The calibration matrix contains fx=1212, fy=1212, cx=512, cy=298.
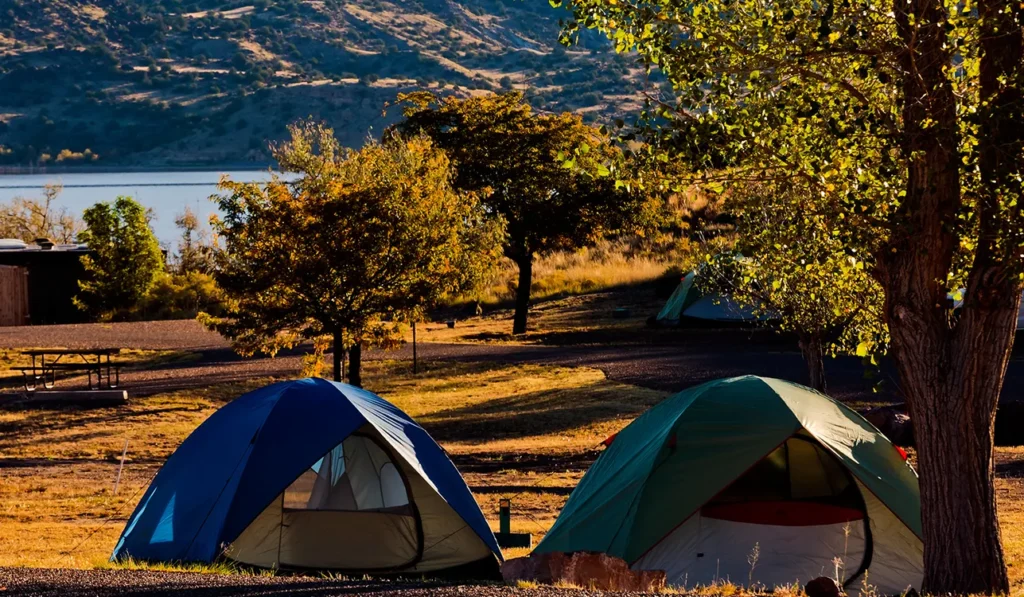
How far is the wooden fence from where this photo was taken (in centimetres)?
4397

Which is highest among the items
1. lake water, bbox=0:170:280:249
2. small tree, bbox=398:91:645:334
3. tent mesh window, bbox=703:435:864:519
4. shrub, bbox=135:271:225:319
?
lake water, bbox=0:170:280:249

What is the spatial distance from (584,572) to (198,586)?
10.1ft

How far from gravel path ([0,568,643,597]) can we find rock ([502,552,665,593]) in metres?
1.31

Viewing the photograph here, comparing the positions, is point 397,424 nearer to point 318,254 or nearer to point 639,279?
point 318,254

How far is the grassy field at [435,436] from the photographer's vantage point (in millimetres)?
13898

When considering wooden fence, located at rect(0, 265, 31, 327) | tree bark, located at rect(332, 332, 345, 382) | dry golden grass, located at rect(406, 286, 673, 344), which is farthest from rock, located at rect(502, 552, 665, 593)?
wooden fence, located at rect(0, 265, 31, 327)

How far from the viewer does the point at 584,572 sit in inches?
376

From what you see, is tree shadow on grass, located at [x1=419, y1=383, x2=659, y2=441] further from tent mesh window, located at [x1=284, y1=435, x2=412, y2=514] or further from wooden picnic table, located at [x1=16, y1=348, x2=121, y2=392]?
tent mesh window, located at [x1=284, y1=435, x2=412, y2=514]

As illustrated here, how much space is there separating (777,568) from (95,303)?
128ft

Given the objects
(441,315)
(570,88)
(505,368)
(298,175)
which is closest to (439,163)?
(298,175)

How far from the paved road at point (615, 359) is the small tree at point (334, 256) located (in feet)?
16.5

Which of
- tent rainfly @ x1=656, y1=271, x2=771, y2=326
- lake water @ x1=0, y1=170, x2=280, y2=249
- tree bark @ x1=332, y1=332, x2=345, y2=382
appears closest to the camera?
tree bark @ x1=332, y1=332, x2=345, y2=382

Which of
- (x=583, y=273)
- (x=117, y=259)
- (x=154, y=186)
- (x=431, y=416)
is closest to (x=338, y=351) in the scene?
(x=431, y=416)

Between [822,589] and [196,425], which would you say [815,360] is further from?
[196,425]
